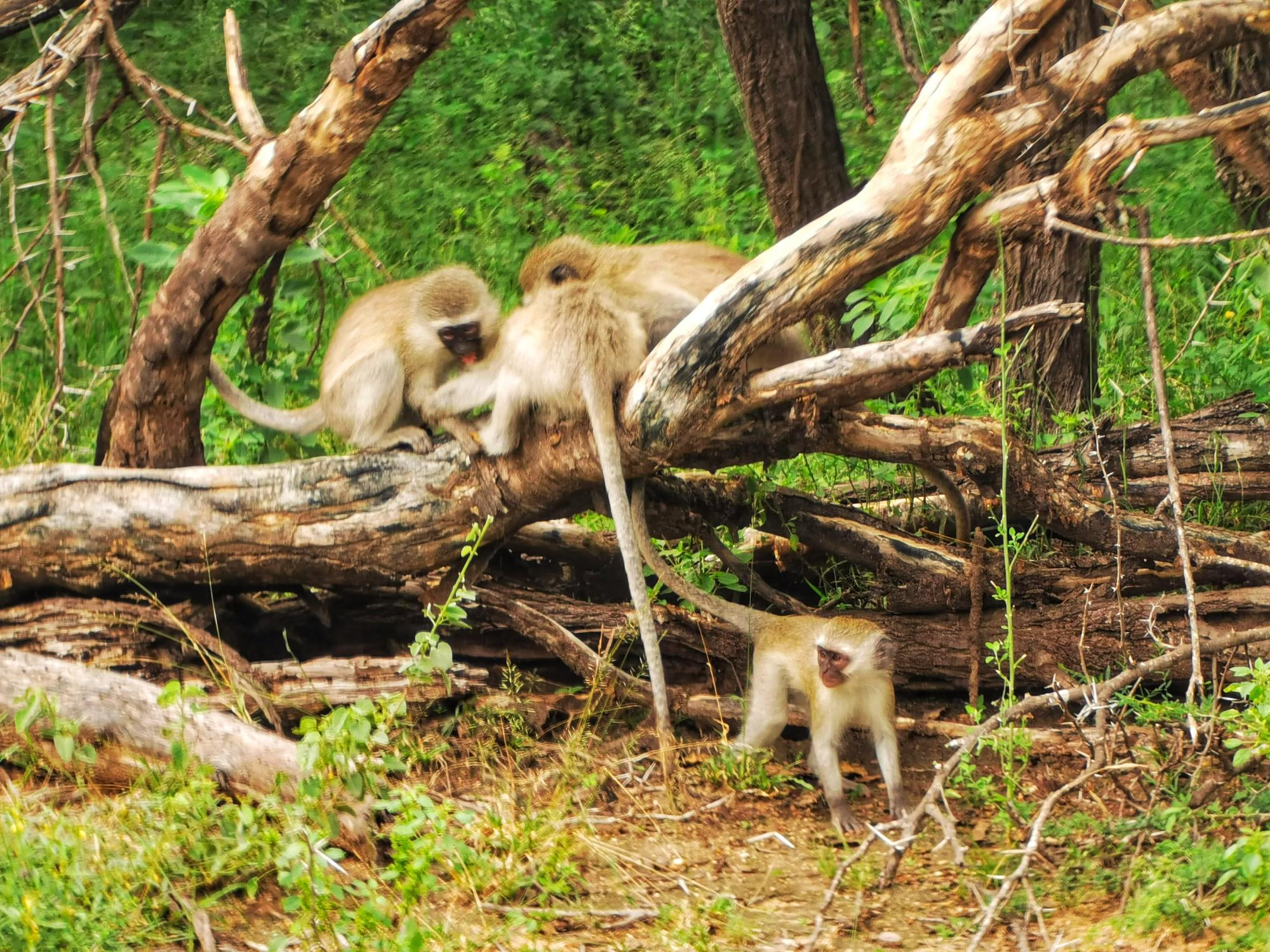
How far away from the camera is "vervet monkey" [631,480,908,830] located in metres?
4.67

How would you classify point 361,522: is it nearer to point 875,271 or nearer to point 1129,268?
point 875,271

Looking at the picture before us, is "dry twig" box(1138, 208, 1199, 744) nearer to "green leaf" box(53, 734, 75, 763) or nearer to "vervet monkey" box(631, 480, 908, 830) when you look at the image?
"vervet monkey" box(631, 480, 908, 830)

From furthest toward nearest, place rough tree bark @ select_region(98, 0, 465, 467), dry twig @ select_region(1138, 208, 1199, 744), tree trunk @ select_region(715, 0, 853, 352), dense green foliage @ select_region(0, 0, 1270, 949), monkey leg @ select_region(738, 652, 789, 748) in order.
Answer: tree trunk @ select_region(715, 0, 853, 352), monkey leg @ select_region(738, 652, 789, 748), rough tree bark @ select_region(98, 0, 465, 467), dry twig @ select_region(1138, 208, 1199, 744), dense green foliage @ select_region(0, 0, 1270, 949)

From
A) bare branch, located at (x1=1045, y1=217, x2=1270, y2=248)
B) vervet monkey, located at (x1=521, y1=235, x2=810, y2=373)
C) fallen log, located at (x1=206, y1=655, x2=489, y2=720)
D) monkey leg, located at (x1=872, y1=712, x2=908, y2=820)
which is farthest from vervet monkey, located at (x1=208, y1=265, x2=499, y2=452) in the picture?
bare branch, located at (x1=1045, y1=217, x2=1270, y2=248)

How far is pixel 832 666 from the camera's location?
4609 mm

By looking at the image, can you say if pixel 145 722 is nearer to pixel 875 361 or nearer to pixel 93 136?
pixel 93 136

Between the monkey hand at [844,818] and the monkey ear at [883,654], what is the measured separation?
0.48m

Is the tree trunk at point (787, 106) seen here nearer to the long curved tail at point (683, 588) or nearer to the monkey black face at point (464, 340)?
the monkey black face at point (464, 340)

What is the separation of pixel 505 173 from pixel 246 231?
5172 millimetres

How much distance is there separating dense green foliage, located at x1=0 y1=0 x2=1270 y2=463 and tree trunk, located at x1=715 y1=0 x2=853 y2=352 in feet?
2.39

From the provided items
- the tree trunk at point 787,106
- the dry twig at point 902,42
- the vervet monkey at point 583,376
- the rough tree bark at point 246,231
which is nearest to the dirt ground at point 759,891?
the vervet monkey at point 583,376

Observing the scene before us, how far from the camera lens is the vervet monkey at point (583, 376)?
4492 mm

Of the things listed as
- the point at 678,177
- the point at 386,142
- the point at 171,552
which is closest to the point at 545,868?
the point at 171,552

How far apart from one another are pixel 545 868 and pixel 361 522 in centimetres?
157
